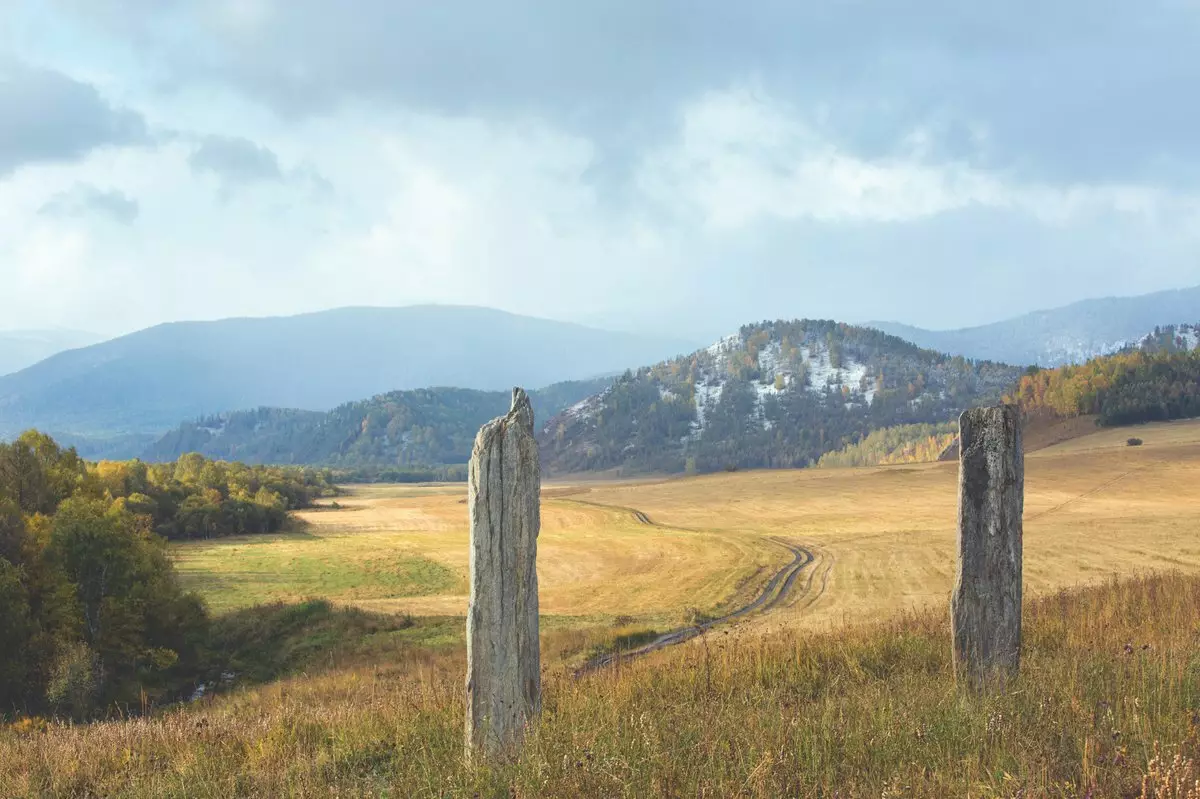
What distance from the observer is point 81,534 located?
38.0 meters

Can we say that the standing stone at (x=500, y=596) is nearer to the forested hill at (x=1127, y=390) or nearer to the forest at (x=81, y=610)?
the forest at (x=81, y=610)

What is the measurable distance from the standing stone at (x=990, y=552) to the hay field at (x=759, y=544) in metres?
15.4

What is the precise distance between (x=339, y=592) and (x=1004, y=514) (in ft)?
153

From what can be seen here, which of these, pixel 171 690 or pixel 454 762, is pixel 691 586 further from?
pixel 454 762

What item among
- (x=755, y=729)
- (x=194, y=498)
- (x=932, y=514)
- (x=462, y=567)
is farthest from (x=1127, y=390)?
(x=755, y=729)

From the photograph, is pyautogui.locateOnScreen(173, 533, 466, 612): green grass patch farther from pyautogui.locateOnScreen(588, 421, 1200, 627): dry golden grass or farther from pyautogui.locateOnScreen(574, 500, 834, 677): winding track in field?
pyautogui.locateOnScreen(588, 421, 1200, 627): dry golden grass

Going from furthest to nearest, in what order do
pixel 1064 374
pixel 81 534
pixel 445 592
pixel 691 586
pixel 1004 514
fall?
pixel 1064 374
pixel 445 592
pixel 691 586
pixel 81 534
pixel 1004 514

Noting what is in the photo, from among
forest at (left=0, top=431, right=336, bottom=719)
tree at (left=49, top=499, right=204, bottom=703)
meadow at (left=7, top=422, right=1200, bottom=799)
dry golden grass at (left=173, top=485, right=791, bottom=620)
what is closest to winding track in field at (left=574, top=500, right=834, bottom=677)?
dry golden grass at (left=173, top=485, right=791, bottom=620)

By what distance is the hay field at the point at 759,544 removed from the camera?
37.6 meters

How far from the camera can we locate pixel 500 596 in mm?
6656

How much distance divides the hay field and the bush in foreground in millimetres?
15569

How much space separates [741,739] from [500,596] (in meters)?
2.27

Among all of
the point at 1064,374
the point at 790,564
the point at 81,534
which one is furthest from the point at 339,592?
Result: the point at 1064,374

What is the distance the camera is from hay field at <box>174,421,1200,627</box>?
37562mm
